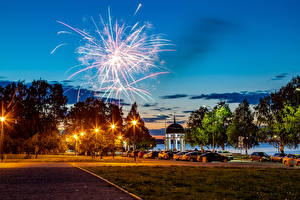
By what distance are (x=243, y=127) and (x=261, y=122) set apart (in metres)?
10.6

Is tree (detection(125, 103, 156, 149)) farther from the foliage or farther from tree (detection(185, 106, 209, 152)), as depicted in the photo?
the foliage

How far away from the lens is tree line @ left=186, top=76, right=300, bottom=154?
57609 mm

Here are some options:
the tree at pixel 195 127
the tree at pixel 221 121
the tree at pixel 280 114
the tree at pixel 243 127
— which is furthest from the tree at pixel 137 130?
the tree at pixel 280 114

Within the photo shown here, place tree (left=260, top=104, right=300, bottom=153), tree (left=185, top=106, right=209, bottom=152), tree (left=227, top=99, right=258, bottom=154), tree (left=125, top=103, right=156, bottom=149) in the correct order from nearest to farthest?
tree (left=260, top=104, right=300, bottom=153), tree (left=227, top=99, right=258, bottom=154), tree (left=185, top=106, right=209, bottom=152), tree (left=125, top=103, right=156, bottom=149)

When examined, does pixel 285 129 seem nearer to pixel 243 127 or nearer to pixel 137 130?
pixel 243 127

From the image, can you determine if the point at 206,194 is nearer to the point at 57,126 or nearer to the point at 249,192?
the point at 249,192

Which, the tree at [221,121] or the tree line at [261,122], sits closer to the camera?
the tree line at [261,122]

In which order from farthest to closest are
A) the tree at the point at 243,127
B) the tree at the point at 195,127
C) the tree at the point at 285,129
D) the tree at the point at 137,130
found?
the tree at the point at 137,130, the tree at the point at 195,127, the tree at the point at 243,127, the tree at the point at 285,129

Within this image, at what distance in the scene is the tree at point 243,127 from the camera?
74.8 m

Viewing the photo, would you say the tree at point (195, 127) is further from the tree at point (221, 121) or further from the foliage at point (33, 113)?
the foliage at point (33, 113)

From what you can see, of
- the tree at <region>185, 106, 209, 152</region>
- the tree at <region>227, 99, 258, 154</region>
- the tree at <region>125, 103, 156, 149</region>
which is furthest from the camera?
the tree at <region>125, 103, 156, 149</region>

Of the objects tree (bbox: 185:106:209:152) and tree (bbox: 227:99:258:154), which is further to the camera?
tree (bbox: 185:106:209:152)

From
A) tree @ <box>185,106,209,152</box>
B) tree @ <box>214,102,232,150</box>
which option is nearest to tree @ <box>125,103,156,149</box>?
tree @ <box>185,106,209,152</box>

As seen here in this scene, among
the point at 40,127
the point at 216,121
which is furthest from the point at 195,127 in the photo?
the point at 40,127
